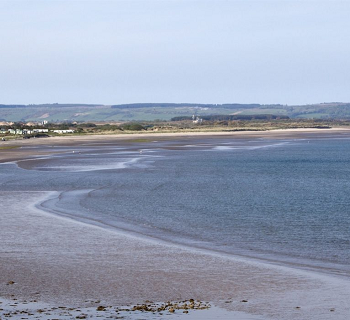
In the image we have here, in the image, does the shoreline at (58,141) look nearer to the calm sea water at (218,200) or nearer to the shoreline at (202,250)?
the calm sea water at (218,200)

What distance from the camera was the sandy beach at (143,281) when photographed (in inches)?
424

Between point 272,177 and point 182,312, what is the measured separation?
29109 mm

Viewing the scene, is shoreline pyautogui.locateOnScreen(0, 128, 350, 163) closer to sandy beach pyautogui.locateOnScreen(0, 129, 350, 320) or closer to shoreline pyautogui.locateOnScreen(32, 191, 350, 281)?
shoreline pyautogui.locateOnScreen(32, 191, 350, 281)

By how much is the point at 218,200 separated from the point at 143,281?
14622 millimetres

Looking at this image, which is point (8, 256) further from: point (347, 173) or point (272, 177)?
point (347, 173)

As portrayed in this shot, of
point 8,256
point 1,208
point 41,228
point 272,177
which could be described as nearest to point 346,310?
point 8,256

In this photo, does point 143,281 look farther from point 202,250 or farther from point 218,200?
point 218,200

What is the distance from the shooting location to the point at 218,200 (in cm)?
2734

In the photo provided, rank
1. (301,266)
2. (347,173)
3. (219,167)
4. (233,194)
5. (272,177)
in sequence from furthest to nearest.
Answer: (219,167)
(347,173)
(272,177)
(233,194)
(301,266)

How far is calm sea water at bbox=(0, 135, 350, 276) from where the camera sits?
17.7 meters

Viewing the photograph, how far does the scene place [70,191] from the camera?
3002 centimetres

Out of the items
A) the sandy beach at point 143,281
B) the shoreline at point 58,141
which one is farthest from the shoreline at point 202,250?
the shoreline at point 58,141

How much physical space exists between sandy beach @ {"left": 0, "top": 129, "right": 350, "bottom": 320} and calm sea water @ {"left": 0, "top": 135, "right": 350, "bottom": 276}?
1.35 metres

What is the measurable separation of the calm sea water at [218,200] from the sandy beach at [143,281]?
135cm
